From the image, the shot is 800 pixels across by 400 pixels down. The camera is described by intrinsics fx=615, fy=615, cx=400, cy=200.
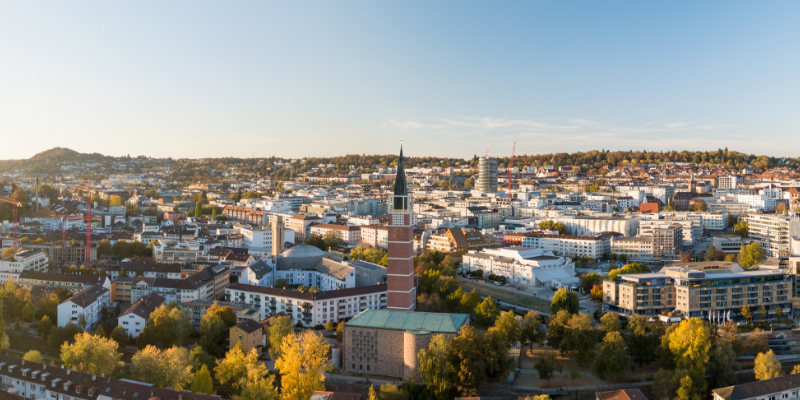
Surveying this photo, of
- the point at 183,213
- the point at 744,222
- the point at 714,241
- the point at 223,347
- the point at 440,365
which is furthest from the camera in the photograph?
the point at 183,213

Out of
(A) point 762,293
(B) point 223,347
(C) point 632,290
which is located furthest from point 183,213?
(A) point 762,293

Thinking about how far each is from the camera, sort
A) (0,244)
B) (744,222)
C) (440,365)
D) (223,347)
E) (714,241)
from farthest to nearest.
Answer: (744,222) → (714,241) → (0,244) → (223,347) → (440,365)

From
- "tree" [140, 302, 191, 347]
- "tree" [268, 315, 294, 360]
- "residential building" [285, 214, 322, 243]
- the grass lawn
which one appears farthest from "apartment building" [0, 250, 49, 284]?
the grass lawn

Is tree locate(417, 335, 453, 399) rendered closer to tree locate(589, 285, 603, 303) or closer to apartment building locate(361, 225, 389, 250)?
tree locate(589, 285, 603, 303)

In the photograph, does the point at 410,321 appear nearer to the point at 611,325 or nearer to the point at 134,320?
the point at 611,325

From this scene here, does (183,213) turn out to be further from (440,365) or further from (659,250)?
(440,365)

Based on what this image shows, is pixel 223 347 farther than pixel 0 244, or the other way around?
pixel 0 244

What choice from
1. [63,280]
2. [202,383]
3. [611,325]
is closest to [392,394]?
[202,383]
